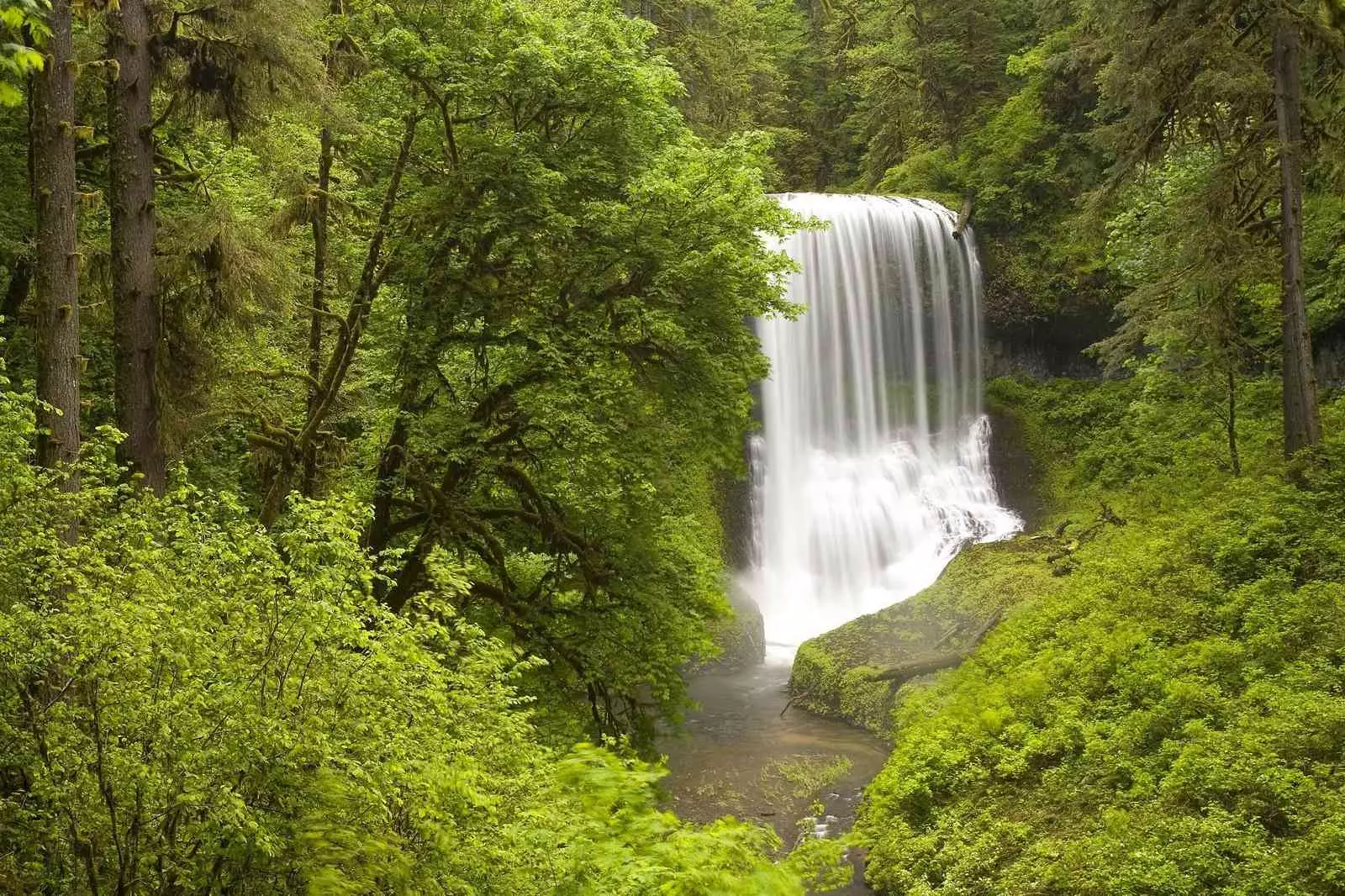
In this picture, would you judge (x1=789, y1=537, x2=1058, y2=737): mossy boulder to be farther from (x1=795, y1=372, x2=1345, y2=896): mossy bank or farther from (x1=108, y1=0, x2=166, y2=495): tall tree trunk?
(x1=108, y1=0, x2=166, y2=495): tall tree trunk

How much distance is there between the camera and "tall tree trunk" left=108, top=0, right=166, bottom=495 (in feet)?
25.5

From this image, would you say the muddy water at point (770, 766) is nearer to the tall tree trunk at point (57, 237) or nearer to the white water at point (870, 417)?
the tall tree trunk at point (57, 237)

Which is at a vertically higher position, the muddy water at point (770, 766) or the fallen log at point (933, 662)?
the fallen log at point (933, 662)

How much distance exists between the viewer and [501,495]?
11.3 m

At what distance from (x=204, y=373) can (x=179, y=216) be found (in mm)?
1433

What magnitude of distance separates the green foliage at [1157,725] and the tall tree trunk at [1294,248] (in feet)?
2.11

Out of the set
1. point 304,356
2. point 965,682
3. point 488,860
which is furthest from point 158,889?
point 965,682

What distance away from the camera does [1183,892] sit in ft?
22.4

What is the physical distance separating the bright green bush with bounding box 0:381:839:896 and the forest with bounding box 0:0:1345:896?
26mm

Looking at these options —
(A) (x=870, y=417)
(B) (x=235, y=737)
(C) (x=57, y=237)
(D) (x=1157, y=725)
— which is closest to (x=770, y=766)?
(D) (x=1157, y=725)

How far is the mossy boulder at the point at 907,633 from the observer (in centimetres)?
1546

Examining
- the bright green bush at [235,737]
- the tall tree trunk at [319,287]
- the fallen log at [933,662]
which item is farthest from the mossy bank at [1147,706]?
the tall tree trunk at [319,287]

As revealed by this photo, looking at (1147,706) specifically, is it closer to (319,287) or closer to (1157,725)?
(1157,725)

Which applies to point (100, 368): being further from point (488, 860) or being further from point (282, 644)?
point (488, 860)
